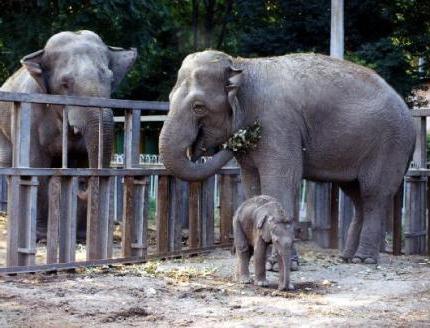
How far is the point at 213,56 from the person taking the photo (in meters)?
10.1

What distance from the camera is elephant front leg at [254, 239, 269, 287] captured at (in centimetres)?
866

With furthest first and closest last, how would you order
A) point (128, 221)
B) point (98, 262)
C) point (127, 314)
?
point (128, 221), point (98, 262), point (127, 314)

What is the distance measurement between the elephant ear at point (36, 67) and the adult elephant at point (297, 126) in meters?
2.33

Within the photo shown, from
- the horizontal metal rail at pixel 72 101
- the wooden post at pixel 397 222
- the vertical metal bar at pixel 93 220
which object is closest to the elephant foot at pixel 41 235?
the vertical metal bar at pixel 93 220

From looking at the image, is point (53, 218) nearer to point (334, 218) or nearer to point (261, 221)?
point (261, 221)

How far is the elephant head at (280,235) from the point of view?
8406 mm

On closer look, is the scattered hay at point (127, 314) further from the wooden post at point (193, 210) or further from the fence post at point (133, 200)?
the wooden post at point (193, 210)

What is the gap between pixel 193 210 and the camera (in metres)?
11.3

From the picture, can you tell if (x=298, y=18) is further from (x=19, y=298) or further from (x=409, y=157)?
(x=19, y=298)

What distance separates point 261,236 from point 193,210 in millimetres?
2811

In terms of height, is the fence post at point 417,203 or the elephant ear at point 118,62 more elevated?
the elephant ear at point 118,62

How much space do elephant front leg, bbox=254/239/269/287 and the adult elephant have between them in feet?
3.85

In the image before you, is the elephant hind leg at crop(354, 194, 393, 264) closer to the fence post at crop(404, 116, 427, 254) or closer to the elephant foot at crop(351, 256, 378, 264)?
the elephant foot at crop(351, 256, 378, 264)

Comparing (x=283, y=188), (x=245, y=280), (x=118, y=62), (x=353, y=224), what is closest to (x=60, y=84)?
(x=118, y=62)
